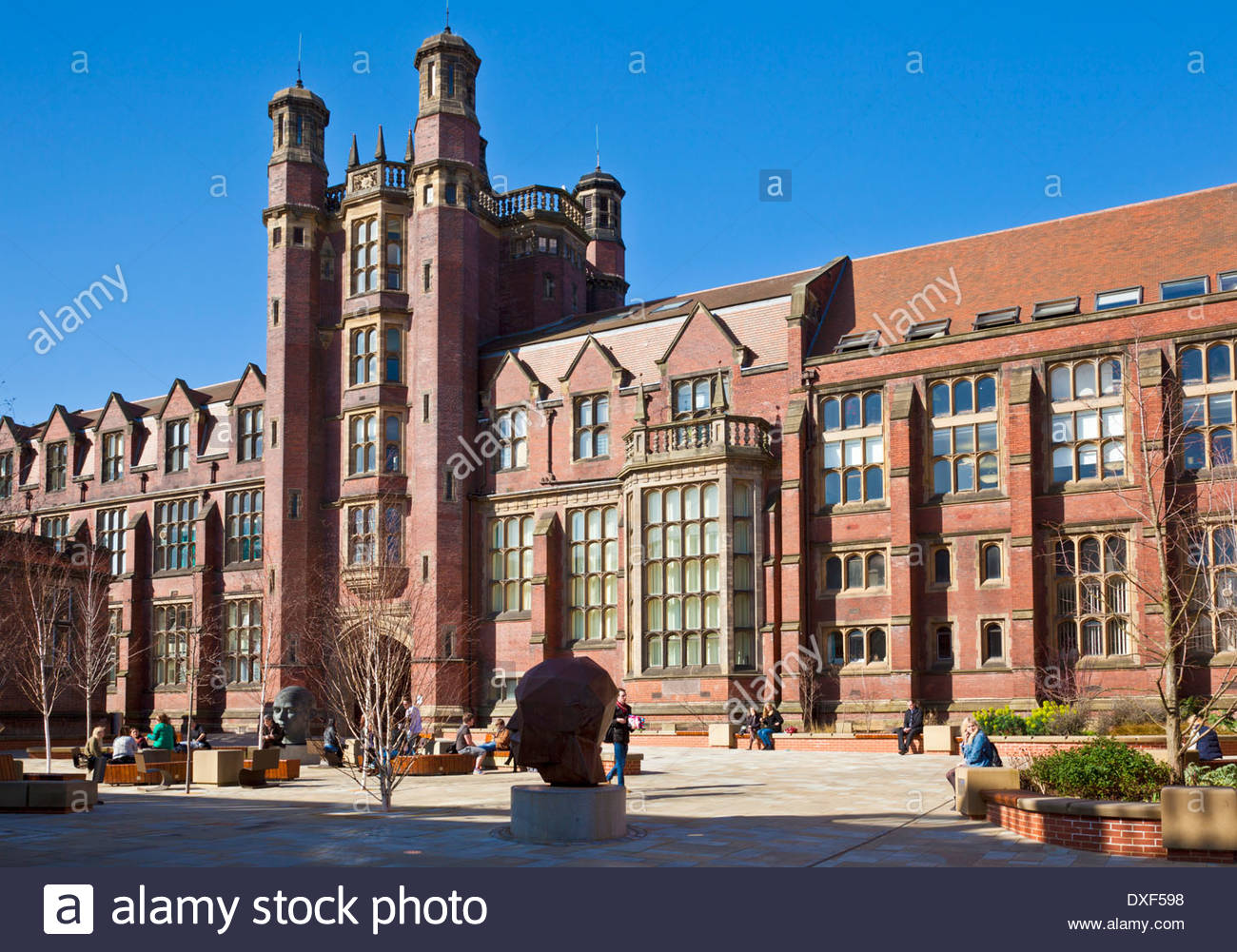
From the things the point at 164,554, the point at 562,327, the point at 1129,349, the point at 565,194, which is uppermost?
Result: the point at 565,194

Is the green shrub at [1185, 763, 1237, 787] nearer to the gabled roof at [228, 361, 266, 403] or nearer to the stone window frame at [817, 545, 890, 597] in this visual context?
the stone window frame at [817, 545, 890, 597]

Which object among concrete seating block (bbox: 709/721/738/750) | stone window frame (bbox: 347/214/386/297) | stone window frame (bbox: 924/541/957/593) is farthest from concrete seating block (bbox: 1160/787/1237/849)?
stone window frame (bbox: 347/214/386/297)

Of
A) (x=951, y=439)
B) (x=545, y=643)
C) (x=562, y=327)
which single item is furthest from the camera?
(x=562, y=327)

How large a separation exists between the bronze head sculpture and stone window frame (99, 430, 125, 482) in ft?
85.2

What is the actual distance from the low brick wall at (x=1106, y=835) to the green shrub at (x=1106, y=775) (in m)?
0.97

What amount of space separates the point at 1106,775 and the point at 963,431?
2094 centimetres

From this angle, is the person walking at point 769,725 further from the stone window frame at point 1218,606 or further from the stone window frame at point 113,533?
the stone window frame at point 113,533

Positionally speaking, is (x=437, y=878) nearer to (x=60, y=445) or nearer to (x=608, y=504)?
(x=608, y=504)

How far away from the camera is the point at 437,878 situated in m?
11.6

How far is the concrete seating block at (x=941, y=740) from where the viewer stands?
29.8m

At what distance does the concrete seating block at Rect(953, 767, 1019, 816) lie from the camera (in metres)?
16.8

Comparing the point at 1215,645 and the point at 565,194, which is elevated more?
the point at 565,194

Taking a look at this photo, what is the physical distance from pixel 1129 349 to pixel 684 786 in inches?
706

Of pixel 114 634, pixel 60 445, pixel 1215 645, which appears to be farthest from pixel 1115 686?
pixel 60 445
